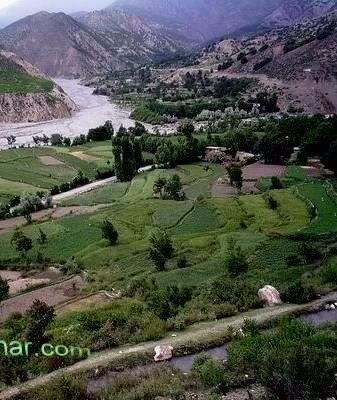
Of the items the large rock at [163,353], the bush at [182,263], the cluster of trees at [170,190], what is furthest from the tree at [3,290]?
the cluster of trees at [170,190]

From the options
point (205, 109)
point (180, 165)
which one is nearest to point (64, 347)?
point (180, 165)

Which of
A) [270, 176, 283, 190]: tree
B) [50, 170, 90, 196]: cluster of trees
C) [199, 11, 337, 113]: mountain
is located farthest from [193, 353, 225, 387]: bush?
[199, 11, 337, 113]: mountain

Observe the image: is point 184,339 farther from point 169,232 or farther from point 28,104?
point 28,104

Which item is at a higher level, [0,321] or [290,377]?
[290,377]

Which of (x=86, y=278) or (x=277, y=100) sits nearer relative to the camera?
(x=86, y=278)

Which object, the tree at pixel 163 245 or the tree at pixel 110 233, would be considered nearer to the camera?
the tree at pixel 163 245

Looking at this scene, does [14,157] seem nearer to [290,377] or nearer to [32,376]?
[32,376]

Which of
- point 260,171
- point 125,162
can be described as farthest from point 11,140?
point 260,171

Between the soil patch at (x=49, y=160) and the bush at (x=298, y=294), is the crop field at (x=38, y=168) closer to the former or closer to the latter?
the soil patch at (x=49, y=160)
